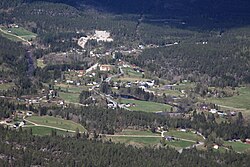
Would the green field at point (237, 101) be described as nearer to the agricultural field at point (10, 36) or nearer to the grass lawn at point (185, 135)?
the grass lawn at point (185, 135)

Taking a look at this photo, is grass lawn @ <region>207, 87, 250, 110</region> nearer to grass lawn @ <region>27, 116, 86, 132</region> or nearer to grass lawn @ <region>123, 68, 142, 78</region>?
grass lawn @ <region>123, 68, 142, 78</region>

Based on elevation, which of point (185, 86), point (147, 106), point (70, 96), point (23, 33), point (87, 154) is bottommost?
point (185, 86)

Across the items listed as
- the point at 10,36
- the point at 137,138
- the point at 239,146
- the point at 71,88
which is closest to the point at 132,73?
the point at 71,88

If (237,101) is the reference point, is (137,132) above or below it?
above

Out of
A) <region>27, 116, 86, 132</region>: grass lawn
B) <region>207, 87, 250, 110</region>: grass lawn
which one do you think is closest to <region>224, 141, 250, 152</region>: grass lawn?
<region>27, 116, 86, 132</region>: grass lawn

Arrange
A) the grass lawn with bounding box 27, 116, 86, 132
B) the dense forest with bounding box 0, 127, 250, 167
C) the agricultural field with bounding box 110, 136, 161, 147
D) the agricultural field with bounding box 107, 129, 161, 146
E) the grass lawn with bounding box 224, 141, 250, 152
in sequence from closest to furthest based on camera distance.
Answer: the dense forest with bounding box 0, 127, 250, 167, the agricultural field with bounding box 110, 136, 161, 147, the grass lawn with bounding box 224, 141, 250, 152, the agricultural field with bounding box 107, 129, 161, 146, the grass lawn with bounding box 27, 116, 86, 132

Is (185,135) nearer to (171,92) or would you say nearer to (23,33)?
(171,92)

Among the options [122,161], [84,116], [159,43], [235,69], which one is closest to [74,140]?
[122,161]
